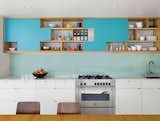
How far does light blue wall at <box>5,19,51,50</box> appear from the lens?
215 inches

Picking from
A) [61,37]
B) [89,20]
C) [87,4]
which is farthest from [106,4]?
[61,37]

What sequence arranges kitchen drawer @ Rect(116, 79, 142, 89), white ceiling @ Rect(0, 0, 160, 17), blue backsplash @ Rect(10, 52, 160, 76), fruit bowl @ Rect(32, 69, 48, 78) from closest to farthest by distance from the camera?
white ceiling @ Rect(0, 0, 160, 17) → kitchen drawer @ Rect(116, 79, 142, 89) → fruit bowl @ Rect(32, 69, 48, 78) → blue backsplash @ Rect(10, 52, 160, 76)

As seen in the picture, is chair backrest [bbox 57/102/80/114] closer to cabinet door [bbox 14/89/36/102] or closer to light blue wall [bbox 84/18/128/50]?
cabinet door [bbox 14/89/36/102]

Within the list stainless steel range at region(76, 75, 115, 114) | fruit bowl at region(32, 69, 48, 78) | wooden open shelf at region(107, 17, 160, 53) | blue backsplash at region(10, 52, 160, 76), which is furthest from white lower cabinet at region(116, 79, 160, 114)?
fruit bowl at region(32, 69, 48, 78)

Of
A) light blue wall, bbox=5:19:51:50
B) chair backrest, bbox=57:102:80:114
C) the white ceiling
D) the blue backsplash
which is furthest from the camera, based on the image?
the blue backsplash

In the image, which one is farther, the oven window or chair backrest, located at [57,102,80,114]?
the oven window

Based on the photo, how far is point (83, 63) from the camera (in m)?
5.76

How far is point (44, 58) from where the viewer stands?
5.75 metres

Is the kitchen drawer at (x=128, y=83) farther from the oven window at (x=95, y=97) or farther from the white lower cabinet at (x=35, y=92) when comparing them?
the white lower cabinet at (x=35, y=92)

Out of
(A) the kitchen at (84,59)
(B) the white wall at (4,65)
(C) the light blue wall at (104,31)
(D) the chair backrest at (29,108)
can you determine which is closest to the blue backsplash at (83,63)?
(A) the kitchen at (84,59)

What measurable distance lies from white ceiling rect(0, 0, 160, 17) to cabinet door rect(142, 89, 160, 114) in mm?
1564

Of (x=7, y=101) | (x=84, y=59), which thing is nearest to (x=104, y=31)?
(x=84, y=59)

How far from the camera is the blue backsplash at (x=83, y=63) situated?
574 cm

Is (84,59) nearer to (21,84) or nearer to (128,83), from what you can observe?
(128,83)
